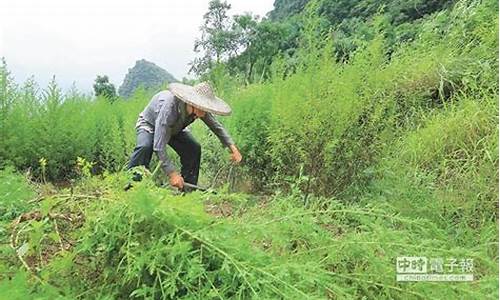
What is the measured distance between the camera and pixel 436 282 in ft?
6.00

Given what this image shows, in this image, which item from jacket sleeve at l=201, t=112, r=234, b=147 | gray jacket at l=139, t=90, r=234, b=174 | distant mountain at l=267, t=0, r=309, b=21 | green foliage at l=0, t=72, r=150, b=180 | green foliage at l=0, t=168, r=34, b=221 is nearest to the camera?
green foliage at l=0, t=168, r=34, b=221

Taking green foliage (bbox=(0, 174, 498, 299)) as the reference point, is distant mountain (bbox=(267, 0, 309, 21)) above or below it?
above

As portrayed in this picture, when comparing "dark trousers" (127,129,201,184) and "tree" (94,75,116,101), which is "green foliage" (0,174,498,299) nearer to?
"dark trousers" (127,129,201,184)

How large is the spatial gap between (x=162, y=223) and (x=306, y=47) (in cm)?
239

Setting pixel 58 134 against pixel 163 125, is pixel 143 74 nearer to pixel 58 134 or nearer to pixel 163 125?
pixel 58 134

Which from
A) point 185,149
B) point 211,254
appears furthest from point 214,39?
point 211,254

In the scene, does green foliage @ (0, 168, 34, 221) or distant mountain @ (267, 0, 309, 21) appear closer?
green foliage @ (0, 168, 34, 221)

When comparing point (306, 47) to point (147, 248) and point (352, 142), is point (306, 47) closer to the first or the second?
point (352, 142)

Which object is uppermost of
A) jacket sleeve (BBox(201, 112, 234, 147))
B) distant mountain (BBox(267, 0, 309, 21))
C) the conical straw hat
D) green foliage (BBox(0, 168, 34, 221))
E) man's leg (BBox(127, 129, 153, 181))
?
distant mountain (BBox(267, 0, 309, 21))

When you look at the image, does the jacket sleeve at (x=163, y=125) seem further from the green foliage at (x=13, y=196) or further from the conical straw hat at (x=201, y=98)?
the green foliage at (x=13, y=196)

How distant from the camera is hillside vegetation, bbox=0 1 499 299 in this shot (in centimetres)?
165

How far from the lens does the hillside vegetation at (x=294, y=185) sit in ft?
5.43

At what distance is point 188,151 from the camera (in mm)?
3900

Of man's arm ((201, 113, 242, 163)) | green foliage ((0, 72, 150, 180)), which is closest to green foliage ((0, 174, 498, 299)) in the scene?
man's arm ((201, 113, 242, 163))
